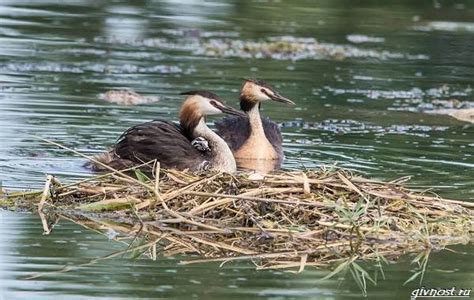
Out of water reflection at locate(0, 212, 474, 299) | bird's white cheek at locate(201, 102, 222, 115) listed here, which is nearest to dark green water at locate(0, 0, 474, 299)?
water reflection at locate(0, 212, 474, 299)

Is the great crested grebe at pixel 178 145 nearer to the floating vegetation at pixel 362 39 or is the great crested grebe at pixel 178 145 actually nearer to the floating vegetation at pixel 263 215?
the floating vegetation at pixel 263 215

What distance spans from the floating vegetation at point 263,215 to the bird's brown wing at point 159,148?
171cm

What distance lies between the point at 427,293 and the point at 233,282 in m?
1.06

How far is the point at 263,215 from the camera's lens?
31.3ft

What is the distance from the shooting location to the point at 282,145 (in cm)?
1385

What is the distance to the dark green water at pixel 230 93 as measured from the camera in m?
8.16

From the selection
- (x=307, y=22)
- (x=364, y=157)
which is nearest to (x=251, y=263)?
(x=364, y=157)

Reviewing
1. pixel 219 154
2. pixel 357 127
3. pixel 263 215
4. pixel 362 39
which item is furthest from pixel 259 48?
pixel 263 215

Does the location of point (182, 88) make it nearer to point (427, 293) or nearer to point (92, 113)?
point (92, 113)

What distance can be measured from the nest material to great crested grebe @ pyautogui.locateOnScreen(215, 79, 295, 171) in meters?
3.17

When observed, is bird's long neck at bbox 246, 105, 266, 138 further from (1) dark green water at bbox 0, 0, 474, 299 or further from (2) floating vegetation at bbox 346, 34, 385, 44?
(2) floating vegetation at bbox 346, 34, 385, 44

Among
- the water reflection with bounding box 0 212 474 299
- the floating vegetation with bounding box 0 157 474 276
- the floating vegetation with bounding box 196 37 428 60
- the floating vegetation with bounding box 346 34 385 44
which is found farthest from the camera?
the floating vegetation with bounding box 346 34 385 44

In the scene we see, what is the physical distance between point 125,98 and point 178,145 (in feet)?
11.7

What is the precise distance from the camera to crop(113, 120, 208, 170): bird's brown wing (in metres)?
12.1
